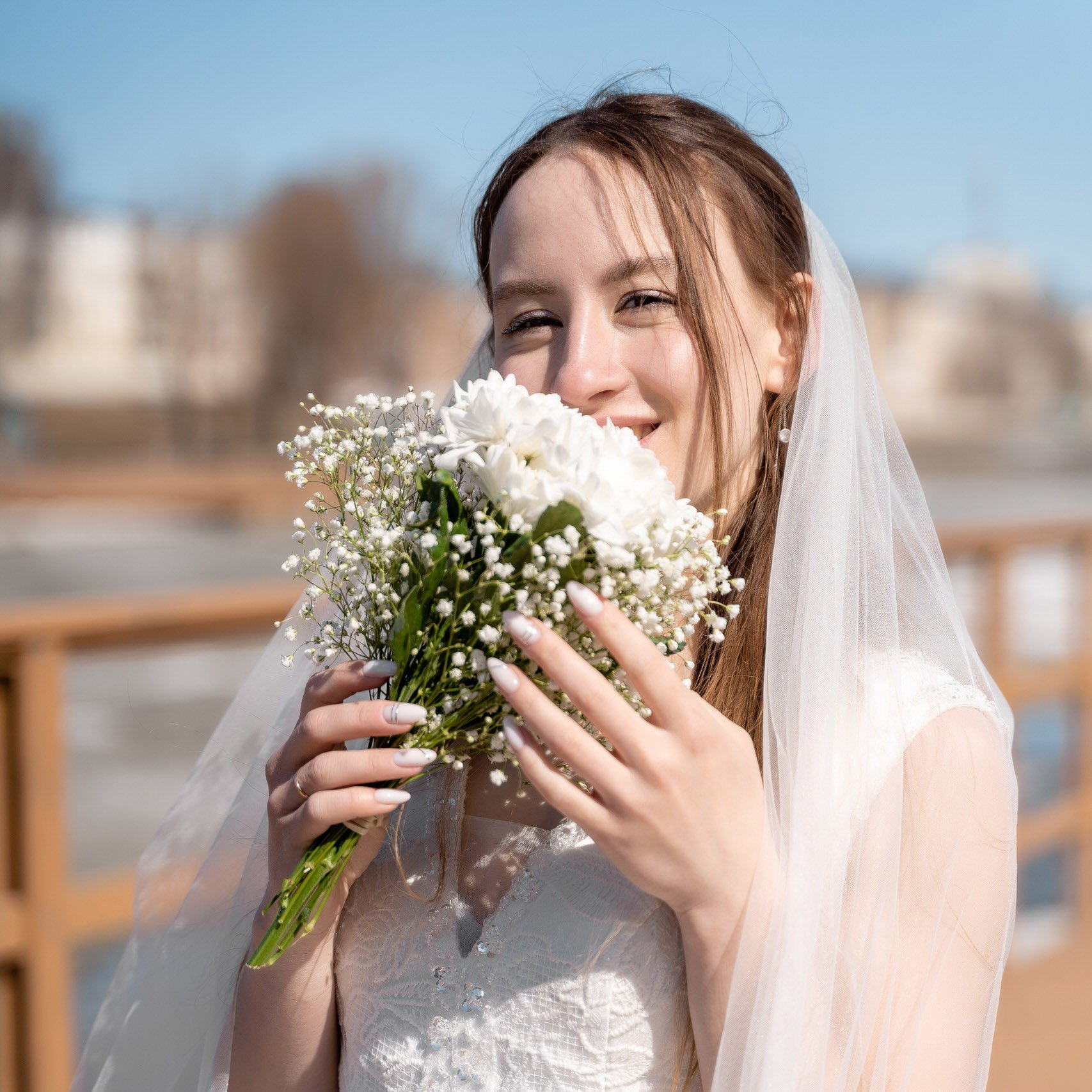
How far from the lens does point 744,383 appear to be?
5.13 ft

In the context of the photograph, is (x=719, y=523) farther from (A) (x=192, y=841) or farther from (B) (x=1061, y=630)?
(B) (x=1061, y=630)

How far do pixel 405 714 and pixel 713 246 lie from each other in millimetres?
763

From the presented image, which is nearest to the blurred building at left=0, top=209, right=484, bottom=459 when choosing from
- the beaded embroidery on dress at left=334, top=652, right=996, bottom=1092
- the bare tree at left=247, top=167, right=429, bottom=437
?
the bare tree at left=247, top=167, right=429, bottom=437

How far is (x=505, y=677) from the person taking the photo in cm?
114

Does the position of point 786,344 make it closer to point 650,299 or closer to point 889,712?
point 650,299

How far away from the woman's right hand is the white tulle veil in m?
0.40

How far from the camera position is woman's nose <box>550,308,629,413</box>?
146cm

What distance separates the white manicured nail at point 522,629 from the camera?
113 centimetres

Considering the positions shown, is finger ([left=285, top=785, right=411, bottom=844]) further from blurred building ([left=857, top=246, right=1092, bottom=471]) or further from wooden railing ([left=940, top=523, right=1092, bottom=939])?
blurred building ([left=857, top=246, right=1092, bottom=471])

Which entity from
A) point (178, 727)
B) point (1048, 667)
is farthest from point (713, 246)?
point (1048, 667)

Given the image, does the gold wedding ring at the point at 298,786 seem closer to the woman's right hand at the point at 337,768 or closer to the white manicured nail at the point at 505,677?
the woman's right hand at the point at 337,768

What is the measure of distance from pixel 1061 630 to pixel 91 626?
12.3 feet

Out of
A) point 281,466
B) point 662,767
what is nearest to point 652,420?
point 662,767

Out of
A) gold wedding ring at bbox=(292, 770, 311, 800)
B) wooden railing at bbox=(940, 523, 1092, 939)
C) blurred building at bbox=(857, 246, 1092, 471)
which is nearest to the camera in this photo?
gold wedding ring at bbox=(292, 770, 311, 800)
